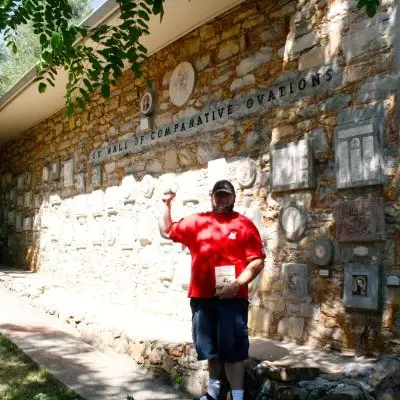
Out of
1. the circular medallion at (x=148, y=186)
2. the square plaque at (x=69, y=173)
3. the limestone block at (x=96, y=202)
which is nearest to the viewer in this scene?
the circular medallion at (x=148, y=186)

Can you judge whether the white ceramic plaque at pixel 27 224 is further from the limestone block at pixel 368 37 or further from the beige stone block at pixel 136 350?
the limestone block at pixel 368 37

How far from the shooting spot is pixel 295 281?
12.3 ft

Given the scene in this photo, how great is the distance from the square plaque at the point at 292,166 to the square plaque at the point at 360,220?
14.6 inches

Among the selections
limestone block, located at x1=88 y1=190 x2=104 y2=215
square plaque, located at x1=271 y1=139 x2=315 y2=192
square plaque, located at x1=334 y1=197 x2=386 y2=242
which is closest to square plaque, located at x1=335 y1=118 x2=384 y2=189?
square plaque, located at x1=334 y1=197 x2=386 y2=242

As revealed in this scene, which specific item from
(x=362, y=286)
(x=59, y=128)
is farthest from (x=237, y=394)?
(x=59, y=128)

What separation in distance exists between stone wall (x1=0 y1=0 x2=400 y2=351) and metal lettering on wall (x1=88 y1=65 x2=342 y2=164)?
0.04 feet

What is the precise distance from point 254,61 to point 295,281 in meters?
2.00

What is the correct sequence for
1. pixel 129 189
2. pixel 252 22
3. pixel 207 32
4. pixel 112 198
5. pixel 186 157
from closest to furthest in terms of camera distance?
1. pixel 252 22
2. pixel 207 32
3. pixel 186 157
4. pixel 129 189
5. pixel 112 198

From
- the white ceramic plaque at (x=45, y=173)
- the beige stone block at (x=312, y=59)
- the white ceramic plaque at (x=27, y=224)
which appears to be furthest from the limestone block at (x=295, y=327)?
the white ceramic plaque at (x=27, y=224)

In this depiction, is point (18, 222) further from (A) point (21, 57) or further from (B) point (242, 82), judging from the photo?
(A) point (21, 57)

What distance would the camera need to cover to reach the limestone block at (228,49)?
4583mm

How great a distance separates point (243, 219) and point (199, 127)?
7.46ft

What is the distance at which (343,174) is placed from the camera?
341cm

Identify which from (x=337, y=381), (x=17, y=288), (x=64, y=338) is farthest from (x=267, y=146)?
(x=17, y=288)
